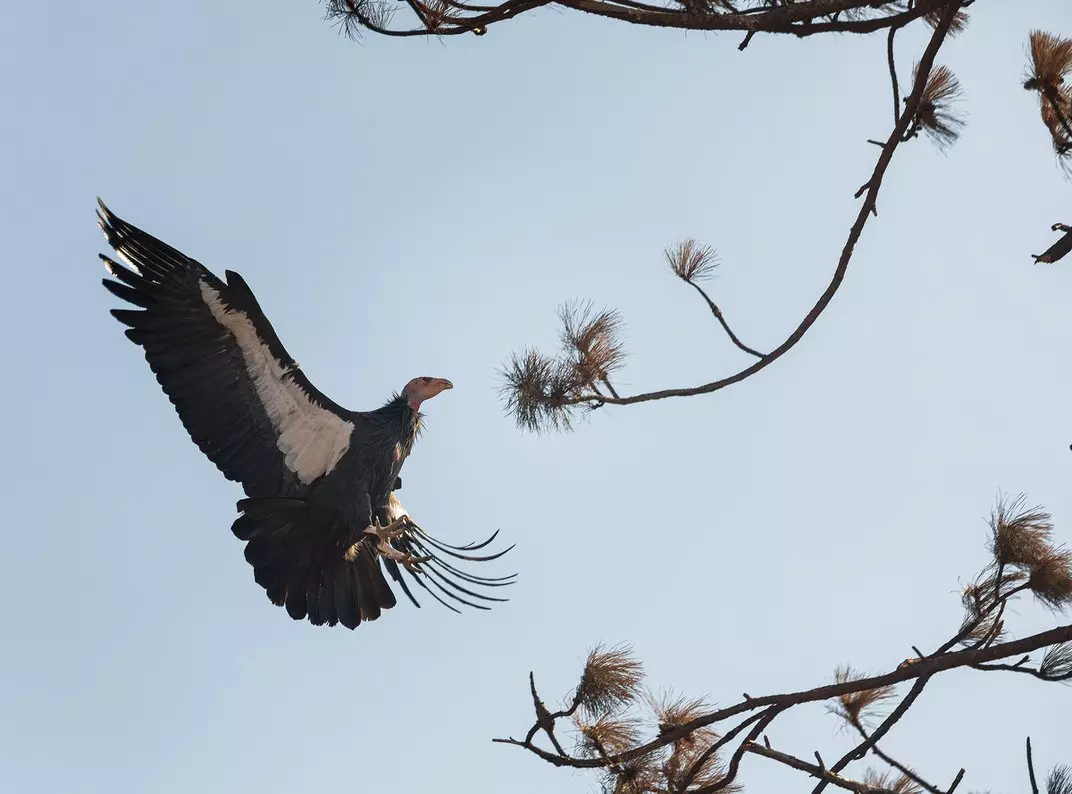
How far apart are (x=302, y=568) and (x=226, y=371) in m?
0.98

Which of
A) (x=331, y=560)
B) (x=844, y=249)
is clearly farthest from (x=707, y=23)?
(x=331, y=560)

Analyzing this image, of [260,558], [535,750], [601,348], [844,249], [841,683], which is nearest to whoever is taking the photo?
[535,750]

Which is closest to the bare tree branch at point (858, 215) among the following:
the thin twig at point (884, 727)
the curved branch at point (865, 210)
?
the curved branch at point (865, 210)

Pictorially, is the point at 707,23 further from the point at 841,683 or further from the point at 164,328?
the point at 164,328

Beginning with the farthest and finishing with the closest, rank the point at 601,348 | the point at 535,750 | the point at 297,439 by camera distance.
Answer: the point at 297,439 < the point at 601,348 < the point at 535,750

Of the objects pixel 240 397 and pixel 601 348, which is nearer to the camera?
pixel 601 348

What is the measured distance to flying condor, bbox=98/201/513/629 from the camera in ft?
16.5

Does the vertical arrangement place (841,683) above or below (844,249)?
below

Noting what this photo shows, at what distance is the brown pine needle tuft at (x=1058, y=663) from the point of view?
341cm

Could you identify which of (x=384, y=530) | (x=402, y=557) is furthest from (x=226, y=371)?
(x=402, y=557)

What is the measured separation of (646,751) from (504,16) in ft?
8.16

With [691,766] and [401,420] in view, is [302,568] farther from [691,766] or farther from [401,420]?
[691,766]

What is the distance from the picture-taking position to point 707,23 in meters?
3.70

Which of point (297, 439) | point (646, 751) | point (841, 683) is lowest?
point (646, 751)
